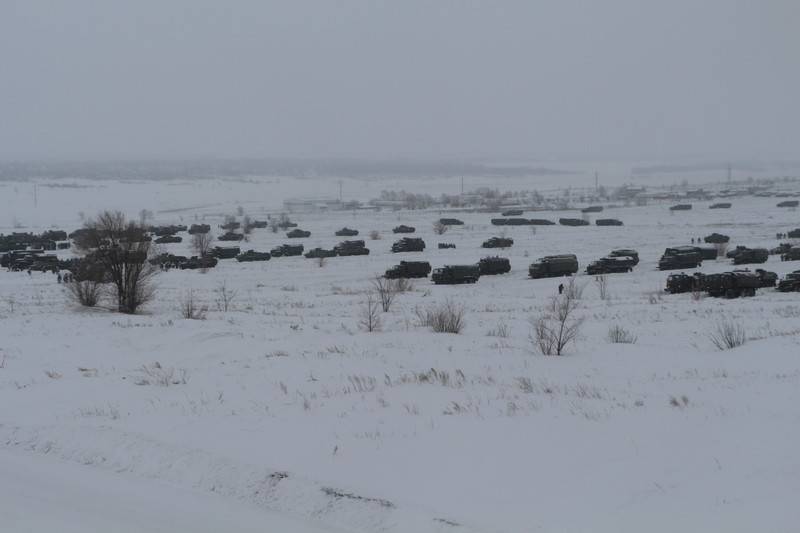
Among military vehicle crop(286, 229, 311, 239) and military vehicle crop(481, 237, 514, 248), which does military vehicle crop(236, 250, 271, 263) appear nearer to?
military vehicle crop(286, 229, 311, 239)

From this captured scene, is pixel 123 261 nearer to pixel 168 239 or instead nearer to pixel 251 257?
pixel 251 257

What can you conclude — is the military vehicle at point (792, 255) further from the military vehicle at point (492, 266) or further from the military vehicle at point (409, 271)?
the military vehicle at point (409, 271)

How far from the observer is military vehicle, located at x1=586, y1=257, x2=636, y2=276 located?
42.7m

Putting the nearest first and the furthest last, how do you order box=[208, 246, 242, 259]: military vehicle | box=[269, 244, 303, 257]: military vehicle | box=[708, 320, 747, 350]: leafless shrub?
box=[708, 320, 747, 350]: leafless shrub < box=[208, 246, 242, 259]: military vehicle < box=[269, 244, 303, 257]: military vehicle

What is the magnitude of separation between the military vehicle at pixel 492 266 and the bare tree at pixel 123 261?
2015 centimetres

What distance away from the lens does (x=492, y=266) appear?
44375 millimetres

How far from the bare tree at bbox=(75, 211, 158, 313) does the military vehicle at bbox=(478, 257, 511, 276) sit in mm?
20147

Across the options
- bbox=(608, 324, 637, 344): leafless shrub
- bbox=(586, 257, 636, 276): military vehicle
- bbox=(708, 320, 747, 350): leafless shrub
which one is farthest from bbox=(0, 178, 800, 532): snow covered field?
bbox=(586, 257, 636, 276): military vehicle

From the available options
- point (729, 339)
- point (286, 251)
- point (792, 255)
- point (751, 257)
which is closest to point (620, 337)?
point (729, 339)

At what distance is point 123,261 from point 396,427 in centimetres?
2368

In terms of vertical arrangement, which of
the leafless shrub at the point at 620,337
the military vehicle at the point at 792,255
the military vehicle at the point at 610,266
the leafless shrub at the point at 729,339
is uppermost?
the leafless shrub at the point at 729,339

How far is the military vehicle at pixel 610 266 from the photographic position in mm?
42688

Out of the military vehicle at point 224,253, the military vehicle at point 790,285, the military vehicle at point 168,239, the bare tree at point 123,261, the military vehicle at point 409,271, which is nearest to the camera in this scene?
the bare tree at point 123,261

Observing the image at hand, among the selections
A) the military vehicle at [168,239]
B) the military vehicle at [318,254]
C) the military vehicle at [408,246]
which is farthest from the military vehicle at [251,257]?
the military vehicle at [168,239]
